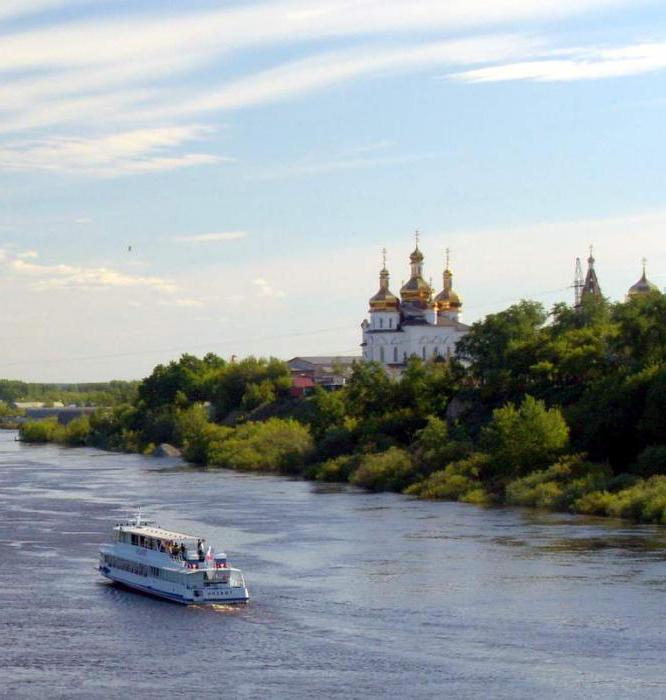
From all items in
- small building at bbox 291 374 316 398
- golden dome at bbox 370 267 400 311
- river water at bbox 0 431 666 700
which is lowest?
river water at bbox 0 431 666 700

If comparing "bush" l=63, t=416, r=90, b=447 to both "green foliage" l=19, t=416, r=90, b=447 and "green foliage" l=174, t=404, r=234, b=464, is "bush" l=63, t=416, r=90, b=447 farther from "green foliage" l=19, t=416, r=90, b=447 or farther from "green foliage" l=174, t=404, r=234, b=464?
"green foliage" l=174, t=404, r=234, b=464

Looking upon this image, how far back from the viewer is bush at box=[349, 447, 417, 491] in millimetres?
63166

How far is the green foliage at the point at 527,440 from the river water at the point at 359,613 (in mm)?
4809

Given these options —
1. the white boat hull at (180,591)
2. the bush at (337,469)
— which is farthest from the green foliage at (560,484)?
the white boat hull at (180,591)

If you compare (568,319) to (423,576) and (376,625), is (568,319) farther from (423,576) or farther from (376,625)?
(376,625)

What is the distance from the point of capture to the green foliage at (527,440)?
57.5 m

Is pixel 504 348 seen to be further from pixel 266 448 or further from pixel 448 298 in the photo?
pixel 448 298

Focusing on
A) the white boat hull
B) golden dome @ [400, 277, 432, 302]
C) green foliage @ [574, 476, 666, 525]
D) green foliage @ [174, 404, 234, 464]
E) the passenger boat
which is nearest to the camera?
the white boat hull

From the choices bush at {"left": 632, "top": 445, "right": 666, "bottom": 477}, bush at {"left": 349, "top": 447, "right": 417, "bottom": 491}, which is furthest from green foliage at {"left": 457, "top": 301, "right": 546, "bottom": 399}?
bush at {"left": 632, "top": 445, "right": 666, "bottom": 477}

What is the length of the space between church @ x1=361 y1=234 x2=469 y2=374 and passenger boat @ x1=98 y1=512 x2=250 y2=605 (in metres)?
73.0

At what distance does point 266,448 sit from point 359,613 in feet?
156

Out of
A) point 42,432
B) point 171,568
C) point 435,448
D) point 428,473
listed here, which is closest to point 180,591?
point 171,568

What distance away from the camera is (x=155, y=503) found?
191ft

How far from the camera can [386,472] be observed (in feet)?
211
